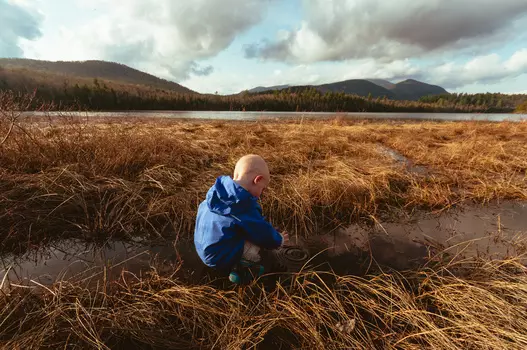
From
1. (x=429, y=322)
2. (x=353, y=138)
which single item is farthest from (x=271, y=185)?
(x=353, y=138)

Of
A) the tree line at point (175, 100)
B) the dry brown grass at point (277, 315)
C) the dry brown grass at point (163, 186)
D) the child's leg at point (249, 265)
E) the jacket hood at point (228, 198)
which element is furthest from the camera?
the tree line at point (175, 100)

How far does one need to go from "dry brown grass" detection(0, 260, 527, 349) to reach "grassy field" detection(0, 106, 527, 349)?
0.01 m

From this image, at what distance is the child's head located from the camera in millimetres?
1838

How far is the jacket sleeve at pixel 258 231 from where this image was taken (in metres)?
1.80

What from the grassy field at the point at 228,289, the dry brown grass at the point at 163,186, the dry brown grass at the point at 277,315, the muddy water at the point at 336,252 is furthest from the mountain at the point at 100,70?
the dry brown grass at the point at 277,315

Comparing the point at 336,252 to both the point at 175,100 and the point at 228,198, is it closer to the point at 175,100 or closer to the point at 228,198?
the point at 228,198

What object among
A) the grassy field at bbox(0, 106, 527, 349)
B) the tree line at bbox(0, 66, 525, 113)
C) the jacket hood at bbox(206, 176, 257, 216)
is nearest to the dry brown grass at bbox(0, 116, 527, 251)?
the grassy field at bbox(0, 106, 527, 349)

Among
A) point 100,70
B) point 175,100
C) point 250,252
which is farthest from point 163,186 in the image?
point 100,70

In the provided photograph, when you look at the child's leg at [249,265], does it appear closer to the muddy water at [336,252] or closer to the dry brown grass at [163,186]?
the muddy water at [336,252]

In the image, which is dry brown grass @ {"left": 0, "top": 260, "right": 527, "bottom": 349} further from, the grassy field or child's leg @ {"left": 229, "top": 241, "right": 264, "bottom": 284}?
child's leg @ {"left": 229, "top": 241, "right": 264, "bottom": 284}

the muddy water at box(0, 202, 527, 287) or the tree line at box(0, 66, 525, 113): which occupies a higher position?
the tree line at box(0, 66, 525, 113)

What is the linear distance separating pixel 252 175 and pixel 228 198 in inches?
10.7

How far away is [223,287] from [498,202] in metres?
4.39

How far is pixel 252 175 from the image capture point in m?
1.84
